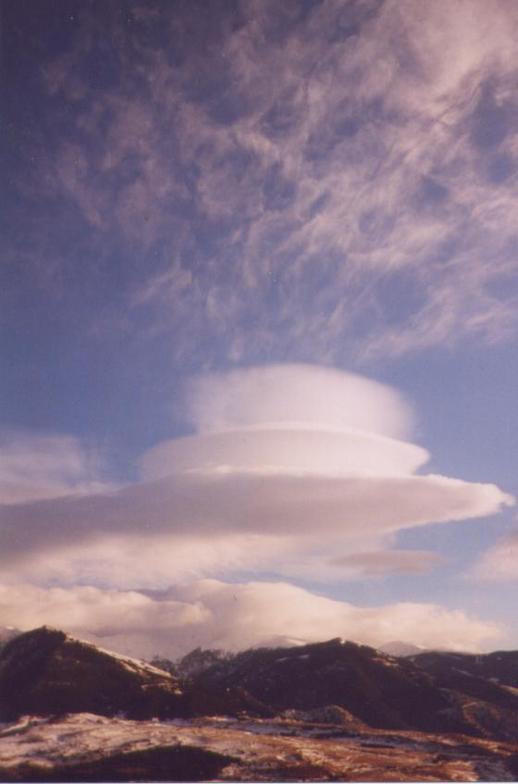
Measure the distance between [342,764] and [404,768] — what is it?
12296mm

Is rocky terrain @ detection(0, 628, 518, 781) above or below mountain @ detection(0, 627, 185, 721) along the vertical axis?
below

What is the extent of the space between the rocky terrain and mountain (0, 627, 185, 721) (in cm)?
46

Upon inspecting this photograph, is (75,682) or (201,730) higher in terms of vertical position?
(75,682)

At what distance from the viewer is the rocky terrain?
87.4 metres

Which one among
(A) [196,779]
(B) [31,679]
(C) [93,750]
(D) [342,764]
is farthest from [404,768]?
(B) [31,679]

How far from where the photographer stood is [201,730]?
11894cm

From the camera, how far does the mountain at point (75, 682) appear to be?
144m

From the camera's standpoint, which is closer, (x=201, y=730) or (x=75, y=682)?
(x=201, y=730)

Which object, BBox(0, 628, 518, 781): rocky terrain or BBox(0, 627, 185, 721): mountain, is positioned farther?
BBox(0, 627, 185, 721): mountain

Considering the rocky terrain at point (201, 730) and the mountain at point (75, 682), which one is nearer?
the rocky terrain at point (201, 730)

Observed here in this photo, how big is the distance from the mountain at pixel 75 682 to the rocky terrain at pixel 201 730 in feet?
1.50

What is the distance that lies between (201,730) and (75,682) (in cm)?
5692

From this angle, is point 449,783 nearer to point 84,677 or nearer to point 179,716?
point 179,716

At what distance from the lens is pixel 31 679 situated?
160000mm
